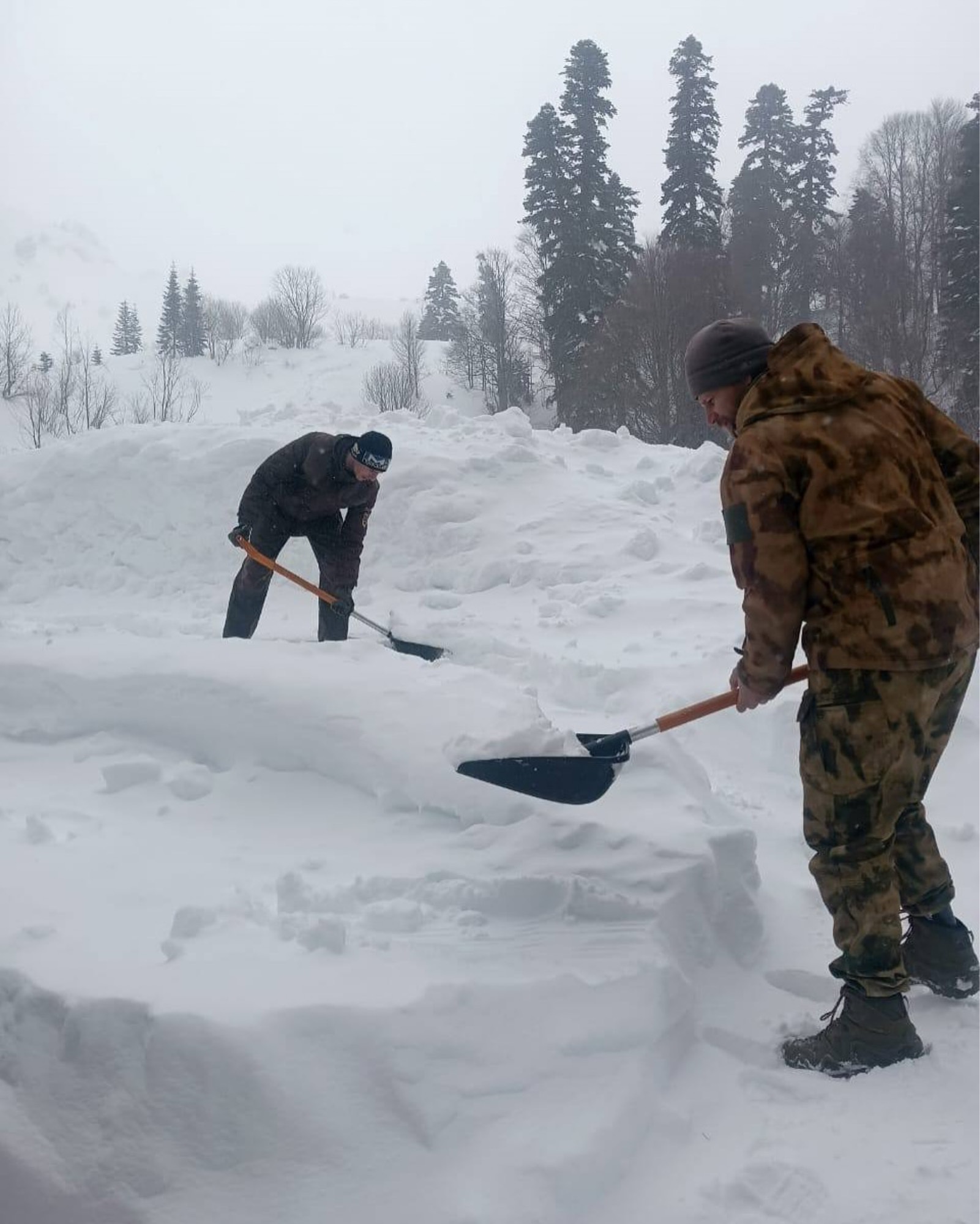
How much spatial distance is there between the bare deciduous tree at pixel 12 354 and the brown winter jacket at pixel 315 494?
2287 cm

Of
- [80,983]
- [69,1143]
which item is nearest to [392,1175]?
[69,1143]

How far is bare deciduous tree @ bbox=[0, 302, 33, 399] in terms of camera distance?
81.1 feet

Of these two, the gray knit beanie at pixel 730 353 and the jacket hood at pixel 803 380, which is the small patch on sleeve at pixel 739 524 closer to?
the jacket hood at pixel 803 380

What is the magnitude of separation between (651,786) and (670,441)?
15255mm

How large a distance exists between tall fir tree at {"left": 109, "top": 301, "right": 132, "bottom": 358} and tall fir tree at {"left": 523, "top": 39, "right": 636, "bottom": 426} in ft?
115

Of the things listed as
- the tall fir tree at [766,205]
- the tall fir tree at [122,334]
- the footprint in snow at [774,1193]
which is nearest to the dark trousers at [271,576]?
the footprint in snow at [774,1193]

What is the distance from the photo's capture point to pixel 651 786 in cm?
274

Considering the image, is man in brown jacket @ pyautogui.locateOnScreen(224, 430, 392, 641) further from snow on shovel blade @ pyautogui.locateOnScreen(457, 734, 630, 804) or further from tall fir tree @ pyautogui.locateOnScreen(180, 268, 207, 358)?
tall fir tree @ pyautogui.locateOnScreen(180, 268, 207, 358)

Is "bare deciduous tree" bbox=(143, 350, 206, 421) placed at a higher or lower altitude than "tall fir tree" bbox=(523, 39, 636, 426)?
lower

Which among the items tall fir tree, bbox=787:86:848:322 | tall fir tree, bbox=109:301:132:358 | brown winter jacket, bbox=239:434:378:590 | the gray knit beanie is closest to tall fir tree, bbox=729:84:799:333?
tall fir tree, bbox=787:86:848:322

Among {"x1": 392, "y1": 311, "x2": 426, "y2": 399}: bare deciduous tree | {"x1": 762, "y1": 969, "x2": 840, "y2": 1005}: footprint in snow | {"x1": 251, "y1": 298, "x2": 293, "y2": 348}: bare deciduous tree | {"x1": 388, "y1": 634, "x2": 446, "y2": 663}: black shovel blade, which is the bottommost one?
{"x1": 762, "y1": 969, "x2": 840, "y2": 1005}: footprint in snow

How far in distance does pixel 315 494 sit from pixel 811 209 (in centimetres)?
2560

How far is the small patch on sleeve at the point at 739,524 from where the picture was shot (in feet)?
6.27

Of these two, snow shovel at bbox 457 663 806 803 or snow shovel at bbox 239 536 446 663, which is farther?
snow shovel at bbox 239 536 446 663
